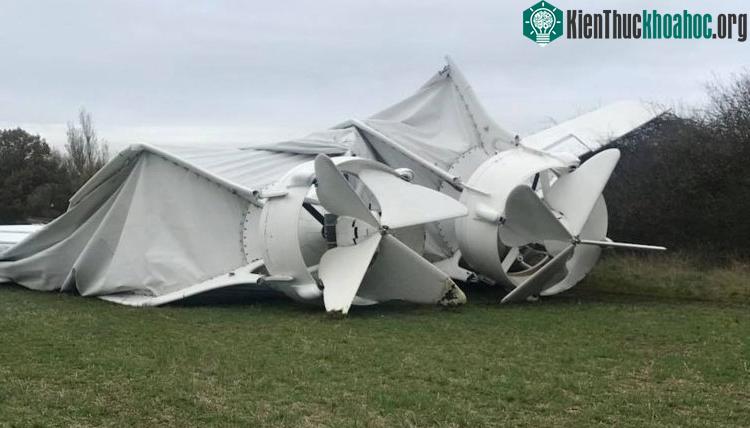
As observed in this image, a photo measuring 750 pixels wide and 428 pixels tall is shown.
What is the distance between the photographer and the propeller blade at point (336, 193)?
9.73 metres

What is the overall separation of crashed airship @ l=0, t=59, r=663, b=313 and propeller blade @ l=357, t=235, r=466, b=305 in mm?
19

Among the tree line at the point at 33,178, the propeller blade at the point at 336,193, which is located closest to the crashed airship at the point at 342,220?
the propeller blade at the point at 336,193

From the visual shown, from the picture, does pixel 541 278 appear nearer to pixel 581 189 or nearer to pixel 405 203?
pixel 581 189

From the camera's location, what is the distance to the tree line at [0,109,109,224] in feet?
167

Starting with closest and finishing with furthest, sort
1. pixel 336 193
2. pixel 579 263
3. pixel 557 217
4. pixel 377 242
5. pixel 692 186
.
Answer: pixel 336 193 < pixel 377 242 < pixel 557 217 < pixel 579 263 < pixel 692 186

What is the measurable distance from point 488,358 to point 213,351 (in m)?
2.58

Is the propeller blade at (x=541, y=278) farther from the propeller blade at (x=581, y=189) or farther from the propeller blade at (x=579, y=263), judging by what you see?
the propeller blade at (x=581, y=189)

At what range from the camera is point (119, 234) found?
12188mm

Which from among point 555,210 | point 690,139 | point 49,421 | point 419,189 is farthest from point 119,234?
point 690,139

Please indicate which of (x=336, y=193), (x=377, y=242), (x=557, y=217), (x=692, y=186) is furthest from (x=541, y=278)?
(x=692, y=186)

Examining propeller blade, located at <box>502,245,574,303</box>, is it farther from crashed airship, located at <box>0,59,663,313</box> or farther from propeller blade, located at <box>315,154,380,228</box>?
propeller blade, located at <box>315,154,380,228</box>

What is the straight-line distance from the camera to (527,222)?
10.8 m

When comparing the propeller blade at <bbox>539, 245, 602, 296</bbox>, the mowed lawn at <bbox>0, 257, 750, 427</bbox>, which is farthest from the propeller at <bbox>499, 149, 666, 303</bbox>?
the mowed lawn at <bbox>0, 257, 750, 427</bbox>

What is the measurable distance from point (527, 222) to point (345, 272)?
271 cm
